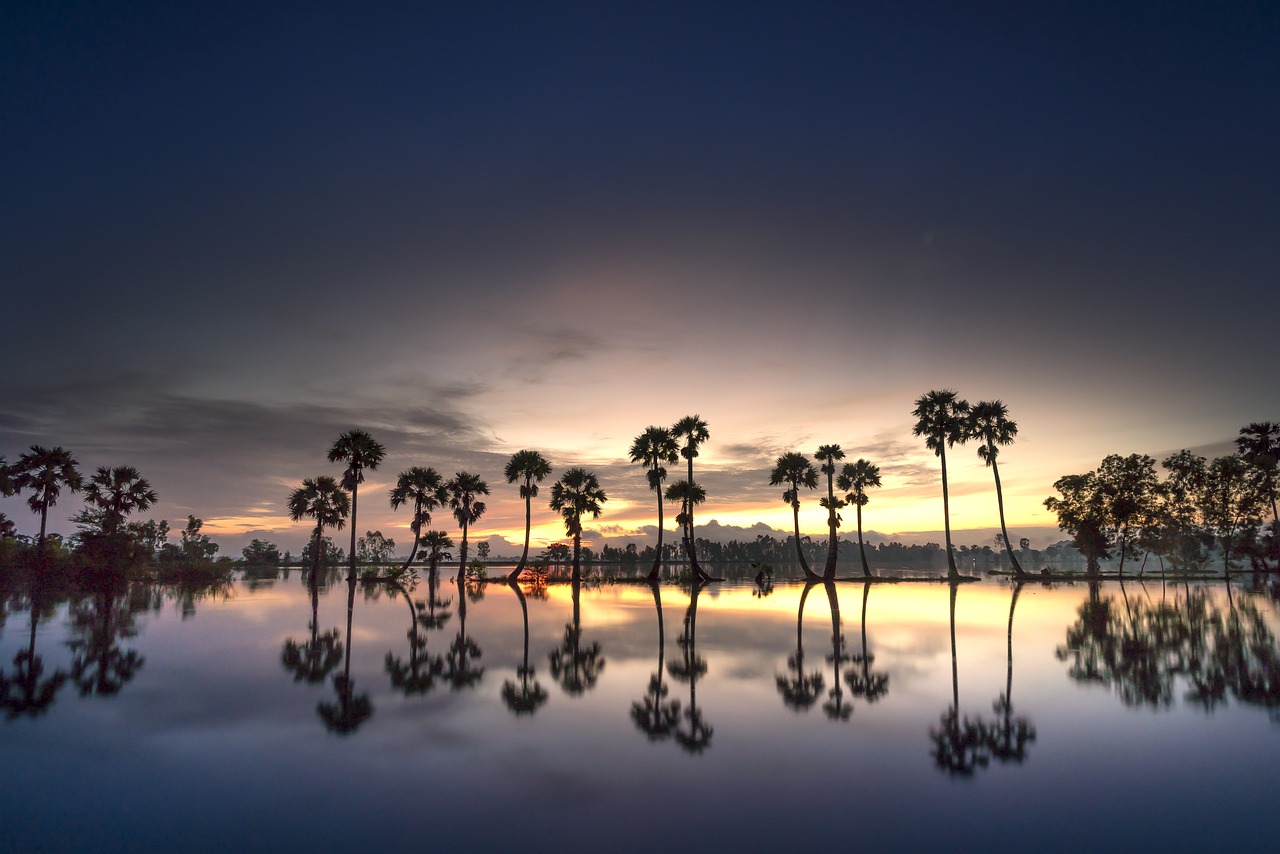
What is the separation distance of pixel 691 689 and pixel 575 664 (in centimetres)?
391

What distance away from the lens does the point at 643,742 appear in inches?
358

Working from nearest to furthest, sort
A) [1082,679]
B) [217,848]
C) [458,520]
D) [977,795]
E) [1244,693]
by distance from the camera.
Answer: [217,848] < [977,795] < [1244,693] < [1082,679] < [458,520]

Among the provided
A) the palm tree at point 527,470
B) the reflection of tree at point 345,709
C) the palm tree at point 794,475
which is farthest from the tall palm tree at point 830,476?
the reflection of tree at point 345,709

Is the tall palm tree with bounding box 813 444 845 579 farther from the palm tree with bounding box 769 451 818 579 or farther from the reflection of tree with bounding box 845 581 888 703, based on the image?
the reflection of tree with bounding box 845 581 888 703

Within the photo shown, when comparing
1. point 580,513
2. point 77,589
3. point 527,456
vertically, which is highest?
point 527,456

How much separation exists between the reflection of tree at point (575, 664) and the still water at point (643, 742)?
12 cm

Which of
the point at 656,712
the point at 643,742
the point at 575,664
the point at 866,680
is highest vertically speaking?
the point at 643,742

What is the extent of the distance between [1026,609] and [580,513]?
4134 centimetres

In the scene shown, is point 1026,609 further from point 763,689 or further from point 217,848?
point 217,848

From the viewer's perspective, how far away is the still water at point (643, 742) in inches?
248

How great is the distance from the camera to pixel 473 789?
23.8 feet

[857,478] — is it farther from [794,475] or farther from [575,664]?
[575,664]

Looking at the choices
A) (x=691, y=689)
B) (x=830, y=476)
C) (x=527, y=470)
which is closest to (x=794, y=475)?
(x=830, y=476)

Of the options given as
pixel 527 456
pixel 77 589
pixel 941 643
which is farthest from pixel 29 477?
pixel 941 643
